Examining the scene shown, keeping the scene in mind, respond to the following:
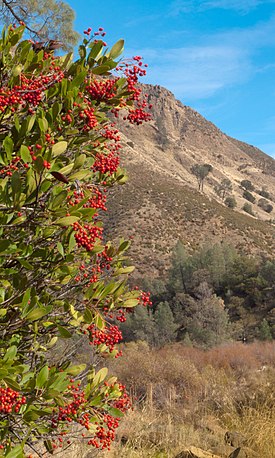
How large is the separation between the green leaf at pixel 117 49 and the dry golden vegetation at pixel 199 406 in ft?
14.5

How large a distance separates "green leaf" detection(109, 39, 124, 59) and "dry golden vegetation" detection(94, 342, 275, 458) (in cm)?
442

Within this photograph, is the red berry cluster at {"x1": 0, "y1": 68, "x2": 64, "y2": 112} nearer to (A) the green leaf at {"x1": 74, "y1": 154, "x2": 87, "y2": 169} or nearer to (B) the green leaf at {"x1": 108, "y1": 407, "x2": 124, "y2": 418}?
(A) the green leaf at {"x1": 74, "y1": 154, "x2": 87, "y2": 169}

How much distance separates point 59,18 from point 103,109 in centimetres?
333

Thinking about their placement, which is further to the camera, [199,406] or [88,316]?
[199,406]

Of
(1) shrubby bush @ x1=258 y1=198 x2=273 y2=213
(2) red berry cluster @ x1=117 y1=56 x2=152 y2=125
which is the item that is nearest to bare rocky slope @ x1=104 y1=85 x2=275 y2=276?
(1) shrubby bush @ x1=258 y1=198 x2=273 y2=213

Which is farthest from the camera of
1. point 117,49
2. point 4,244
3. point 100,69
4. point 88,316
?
point 117,49

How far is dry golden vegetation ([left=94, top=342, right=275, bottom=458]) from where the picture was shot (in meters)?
5.62

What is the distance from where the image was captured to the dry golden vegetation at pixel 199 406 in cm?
562

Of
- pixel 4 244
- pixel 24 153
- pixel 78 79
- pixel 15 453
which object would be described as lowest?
pixel 15 453

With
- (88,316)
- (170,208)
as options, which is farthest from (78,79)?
(170,208)

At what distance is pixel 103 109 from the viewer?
2613 mm

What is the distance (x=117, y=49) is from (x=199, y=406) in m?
9.01

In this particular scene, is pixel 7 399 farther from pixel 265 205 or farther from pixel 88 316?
pixel 265 205

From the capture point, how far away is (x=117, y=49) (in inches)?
99.7
